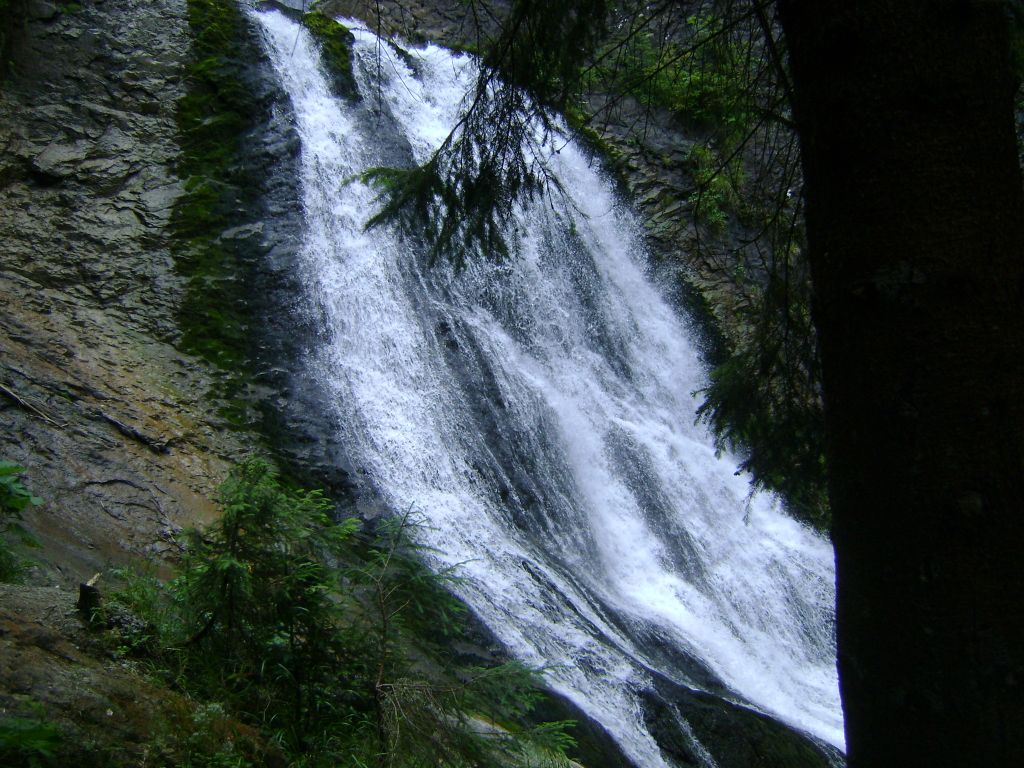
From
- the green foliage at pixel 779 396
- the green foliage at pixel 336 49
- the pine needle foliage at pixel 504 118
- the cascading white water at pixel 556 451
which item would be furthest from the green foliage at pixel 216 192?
the green foliage at pixel 779 396

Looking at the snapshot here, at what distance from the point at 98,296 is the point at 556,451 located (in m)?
5.21

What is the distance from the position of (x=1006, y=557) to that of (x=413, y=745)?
188 cm

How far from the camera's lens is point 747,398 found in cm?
385

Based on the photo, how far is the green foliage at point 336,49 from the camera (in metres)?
13.0

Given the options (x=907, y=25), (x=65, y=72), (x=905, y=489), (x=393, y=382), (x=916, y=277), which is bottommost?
(x=393, y=382)

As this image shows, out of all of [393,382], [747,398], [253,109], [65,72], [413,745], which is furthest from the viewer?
[253,109]

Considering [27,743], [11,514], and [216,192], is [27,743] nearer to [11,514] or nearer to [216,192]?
[11,514]

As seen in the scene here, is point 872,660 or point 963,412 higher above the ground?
point 963,412

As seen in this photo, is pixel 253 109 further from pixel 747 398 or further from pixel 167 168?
pixel 747 398

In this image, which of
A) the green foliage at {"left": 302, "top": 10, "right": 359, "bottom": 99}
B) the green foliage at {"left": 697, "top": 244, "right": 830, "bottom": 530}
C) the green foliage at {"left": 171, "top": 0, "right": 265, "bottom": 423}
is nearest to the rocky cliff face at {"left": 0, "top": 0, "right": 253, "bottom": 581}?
the green foliage at {"left": 171, "top": 0, "right": 265, "bottom": 423}

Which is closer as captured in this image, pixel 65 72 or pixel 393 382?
pixel 393 382

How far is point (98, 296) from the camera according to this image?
8.31 metres

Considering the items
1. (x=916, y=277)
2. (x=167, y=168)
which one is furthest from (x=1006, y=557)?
(x=167, y=168)

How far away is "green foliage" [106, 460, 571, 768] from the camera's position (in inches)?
115
